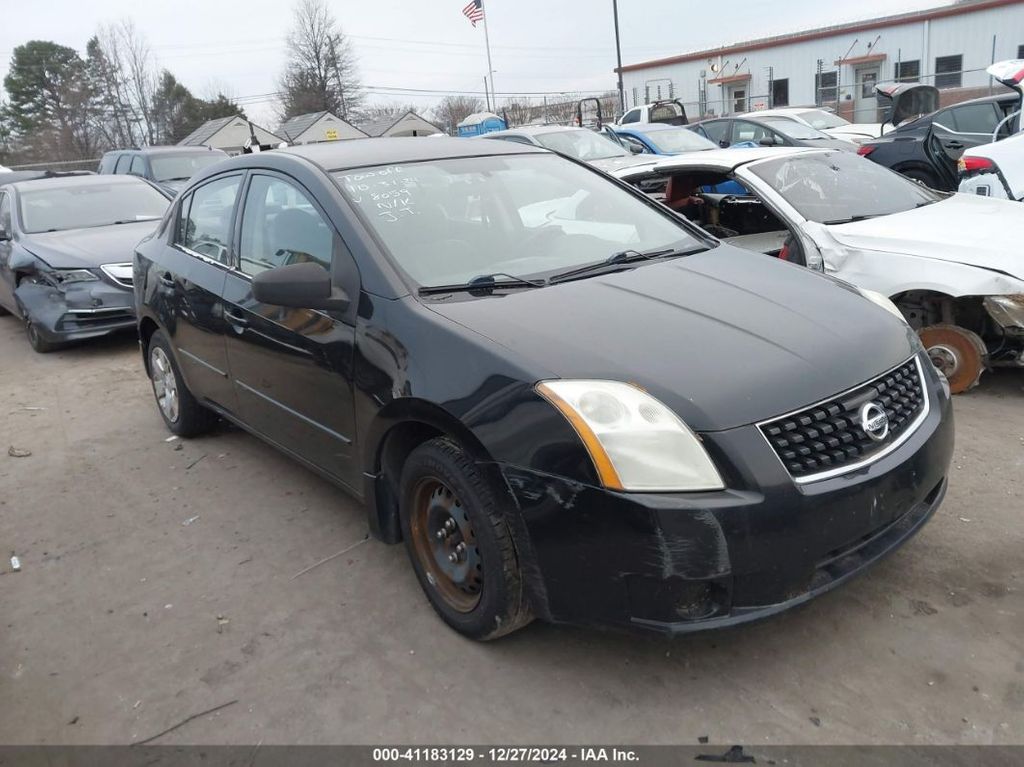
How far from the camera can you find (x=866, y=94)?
36.5 metres

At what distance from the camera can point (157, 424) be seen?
5.48 metres

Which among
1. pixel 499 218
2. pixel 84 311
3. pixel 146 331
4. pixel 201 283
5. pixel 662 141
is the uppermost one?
pixel 499 218

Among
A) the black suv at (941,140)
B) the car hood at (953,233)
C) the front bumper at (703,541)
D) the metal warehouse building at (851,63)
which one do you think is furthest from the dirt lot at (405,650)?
the metal warehouse building at (851,63)

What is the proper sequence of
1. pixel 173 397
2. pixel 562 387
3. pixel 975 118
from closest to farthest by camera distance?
pixel 562 387, pixel 173 397, pixel 975 118

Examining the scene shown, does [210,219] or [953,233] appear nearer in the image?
[210,219]

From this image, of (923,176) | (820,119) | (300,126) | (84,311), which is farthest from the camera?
(300,126)

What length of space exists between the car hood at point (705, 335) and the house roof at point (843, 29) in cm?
3577

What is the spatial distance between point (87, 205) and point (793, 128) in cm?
1316

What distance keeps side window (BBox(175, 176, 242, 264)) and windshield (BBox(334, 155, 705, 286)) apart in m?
0.95

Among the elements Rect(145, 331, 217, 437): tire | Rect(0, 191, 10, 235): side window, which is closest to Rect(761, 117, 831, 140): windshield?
Rect(0, 191, 10, 235): side window

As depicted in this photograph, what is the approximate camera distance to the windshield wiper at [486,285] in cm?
298

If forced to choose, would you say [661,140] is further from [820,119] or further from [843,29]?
[843,29]

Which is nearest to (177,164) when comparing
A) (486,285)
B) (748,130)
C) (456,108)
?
(748,130)

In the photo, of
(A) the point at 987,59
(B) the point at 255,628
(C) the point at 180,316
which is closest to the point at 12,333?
(C) the point at 180,316
